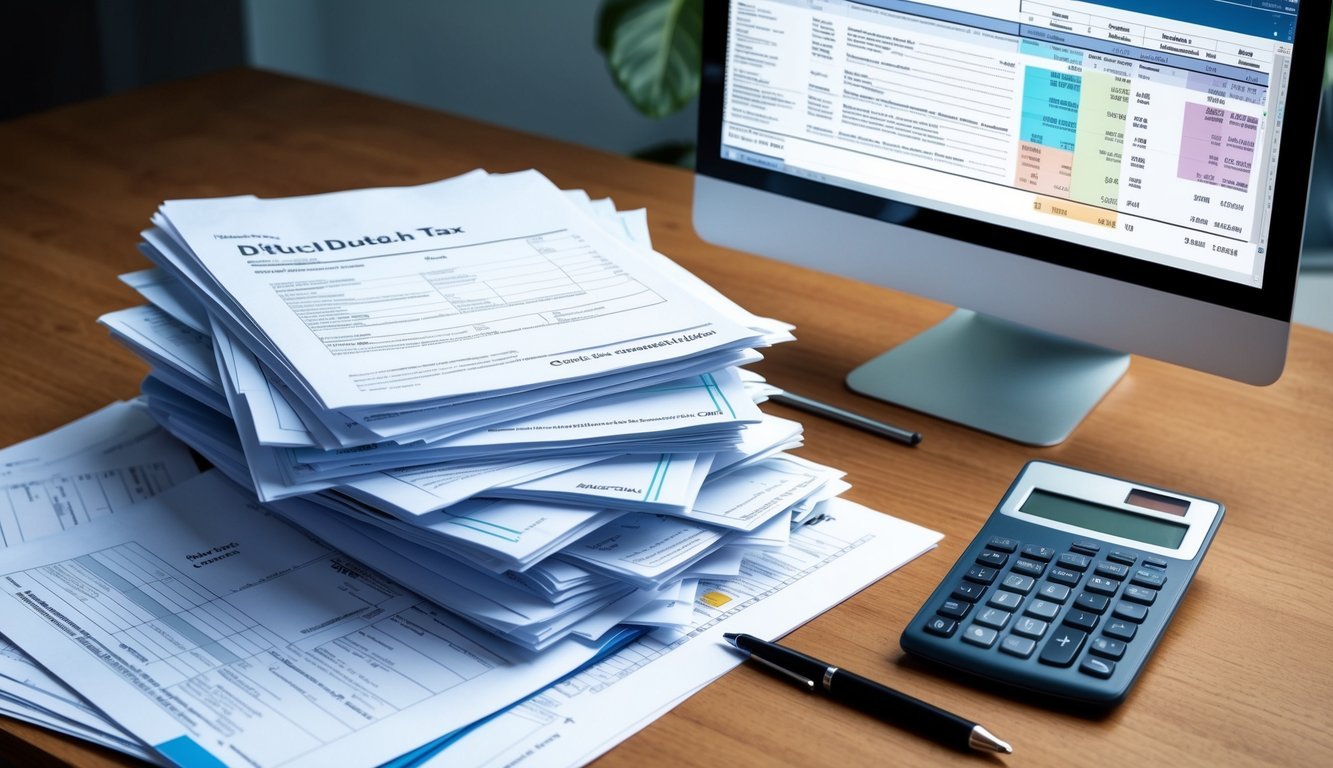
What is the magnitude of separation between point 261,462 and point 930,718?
37 cm

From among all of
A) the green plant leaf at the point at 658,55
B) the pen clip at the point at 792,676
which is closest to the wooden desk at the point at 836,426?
the pen clip at the point at 792,676

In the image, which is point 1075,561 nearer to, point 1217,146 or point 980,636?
point 980,636

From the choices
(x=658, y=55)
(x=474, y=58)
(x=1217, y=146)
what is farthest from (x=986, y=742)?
(x=474, y=58)

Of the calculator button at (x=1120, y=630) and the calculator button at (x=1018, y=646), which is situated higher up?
the calculator button at (x=1120, y=630)

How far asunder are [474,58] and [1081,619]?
231 cm

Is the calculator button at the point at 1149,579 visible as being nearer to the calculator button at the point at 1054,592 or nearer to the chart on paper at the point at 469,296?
the calculator button at the point at 1054,592

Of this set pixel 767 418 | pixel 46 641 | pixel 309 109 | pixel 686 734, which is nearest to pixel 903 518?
pixel 767 418

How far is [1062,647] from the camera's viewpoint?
0.64 m

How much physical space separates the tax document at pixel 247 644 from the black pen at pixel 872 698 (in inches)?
3.6

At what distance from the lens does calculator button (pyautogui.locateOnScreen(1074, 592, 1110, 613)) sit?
0.66 meters

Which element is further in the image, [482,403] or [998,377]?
[998,377]

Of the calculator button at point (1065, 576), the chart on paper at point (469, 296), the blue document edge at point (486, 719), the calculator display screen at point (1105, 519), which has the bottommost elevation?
the blue document edge at point (486, 719)

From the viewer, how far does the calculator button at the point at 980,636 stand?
0.65m

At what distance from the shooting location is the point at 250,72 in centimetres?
174
